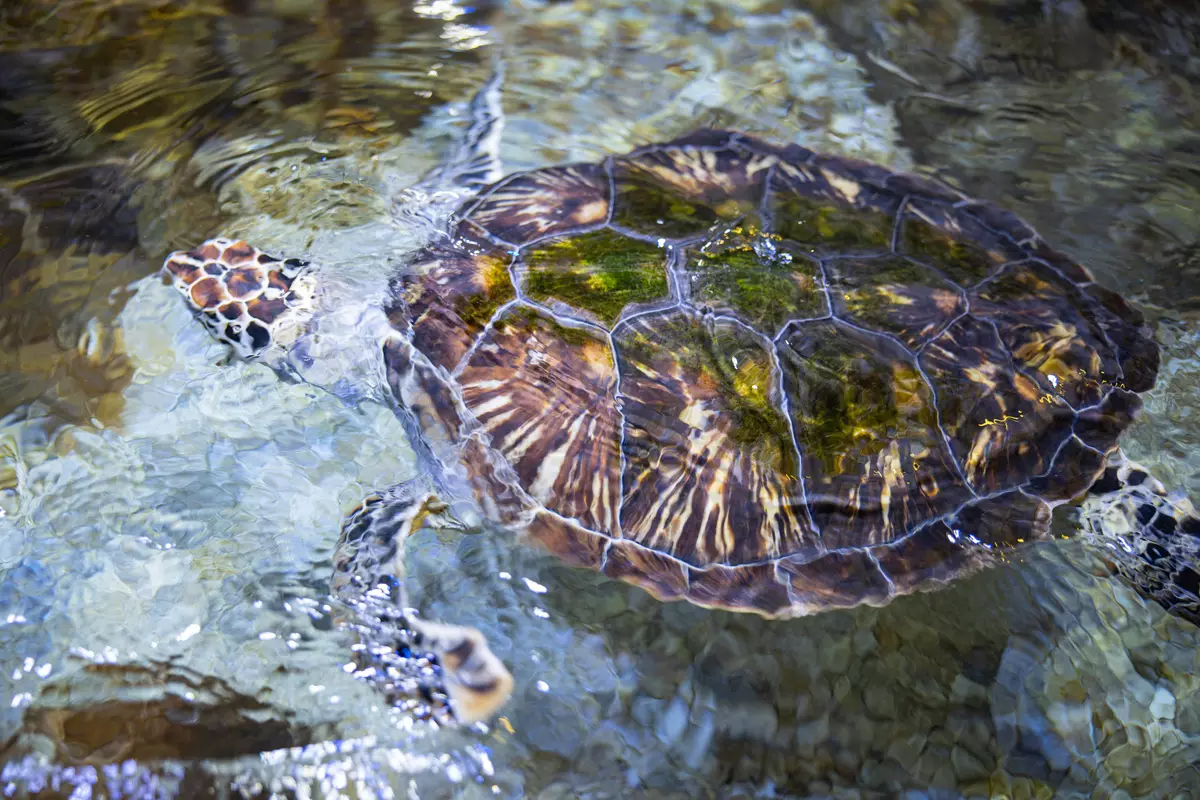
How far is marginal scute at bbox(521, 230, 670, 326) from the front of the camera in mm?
2178

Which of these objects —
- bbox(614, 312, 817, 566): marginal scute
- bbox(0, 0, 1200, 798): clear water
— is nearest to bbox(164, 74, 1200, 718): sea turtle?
bbox(614, 312, 817, 566): marginal scute

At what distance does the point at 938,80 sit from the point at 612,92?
162 cm

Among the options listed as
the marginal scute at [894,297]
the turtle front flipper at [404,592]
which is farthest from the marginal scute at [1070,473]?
the turtle front flipper at [404,592]

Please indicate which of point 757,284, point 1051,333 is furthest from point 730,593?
point 1051,333

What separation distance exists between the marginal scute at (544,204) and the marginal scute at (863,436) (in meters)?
0.86

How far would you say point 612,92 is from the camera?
11.5 feet

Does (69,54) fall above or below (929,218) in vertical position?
above

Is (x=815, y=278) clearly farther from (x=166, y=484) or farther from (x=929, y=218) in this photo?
(x=166, y=484)

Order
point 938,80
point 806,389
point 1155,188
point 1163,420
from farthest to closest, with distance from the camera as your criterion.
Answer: point 938,80
point 1155,188
point 1163,420
point 806,389

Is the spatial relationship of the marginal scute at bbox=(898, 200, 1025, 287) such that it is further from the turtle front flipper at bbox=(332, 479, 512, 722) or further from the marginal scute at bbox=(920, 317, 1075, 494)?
the turtle front flipper at bbox=(332, 479, 512, 722)

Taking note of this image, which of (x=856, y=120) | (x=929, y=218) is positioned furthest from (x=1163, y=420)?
(x=856, y=120)

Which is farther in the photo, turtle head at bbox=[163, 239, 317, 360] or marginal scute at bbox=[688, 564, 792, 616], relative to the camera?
turtle head at bbox=[163, 239, 317, 360]

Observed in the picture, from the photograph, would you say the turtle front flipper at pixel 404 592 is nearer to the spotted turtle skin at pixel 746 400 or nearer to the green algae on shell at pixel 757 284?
the spotted turtle skin at pixel 746 400

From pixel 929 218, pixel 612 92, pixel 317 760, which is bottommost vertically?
pixel 317 760
